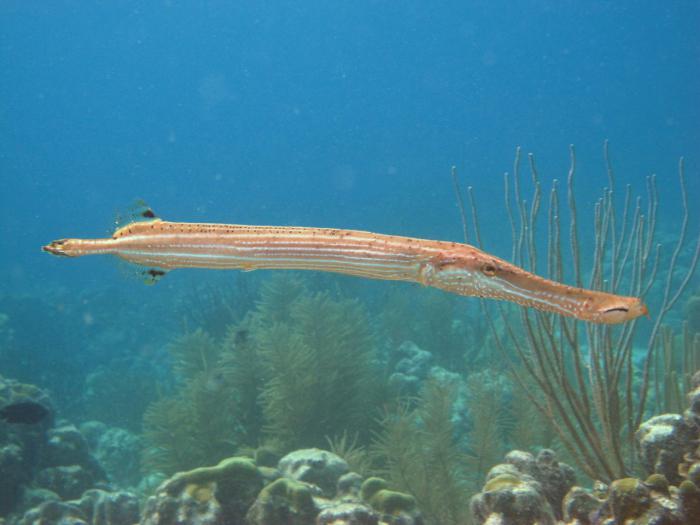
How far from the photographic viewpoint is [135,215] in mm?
2594

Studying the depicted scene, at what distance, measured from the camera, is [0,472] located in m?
7.49

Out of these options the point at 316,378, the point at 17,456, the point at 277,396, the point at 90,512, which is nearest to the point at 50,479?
the point at 17,456

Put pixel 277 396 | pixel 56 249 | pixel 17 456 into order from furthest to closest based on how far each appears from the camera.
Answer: pixel 277 396
pixel 17 456
pixel 56 249

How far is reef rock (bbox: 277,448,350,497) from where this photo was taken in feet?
18.7

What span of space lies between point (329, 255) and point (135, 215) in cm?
118

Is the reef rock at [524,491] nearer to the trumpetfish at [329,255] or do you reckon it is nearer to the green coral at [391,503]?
the green coral at [391,503]

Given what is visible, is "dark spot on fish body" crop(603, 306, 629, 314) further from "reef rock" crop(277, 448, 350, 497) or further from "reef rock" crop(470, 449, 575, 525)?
"reef rock" crop(277, 448, 350, 497)

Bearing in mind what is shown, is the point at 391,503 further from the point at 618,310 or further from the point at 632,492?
the point at 618,310

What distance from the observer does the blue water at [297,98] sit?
10769 centimetres

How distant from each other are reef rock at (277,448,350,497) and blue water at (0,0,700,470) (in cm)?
7267

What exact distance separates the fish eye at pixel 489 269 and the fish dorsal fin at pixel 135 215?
5.74 feet

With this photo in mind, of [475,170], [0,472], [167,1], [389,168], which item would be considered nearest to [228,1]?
[167,1]

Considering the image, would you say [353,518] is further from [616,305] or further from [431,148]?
[431,148]

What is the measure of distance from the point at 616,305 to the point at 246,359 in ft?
30.1
